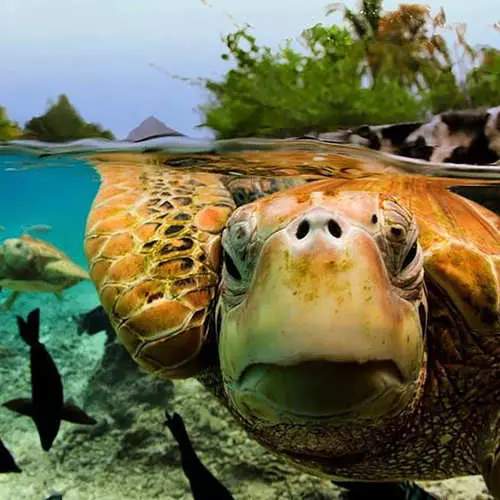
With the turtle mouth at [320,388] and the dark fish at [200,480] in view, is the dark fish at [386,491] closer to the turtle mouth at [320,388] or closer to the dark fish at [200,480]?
the dark fish at [200,480]

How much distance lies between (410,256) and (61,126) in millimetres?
3199

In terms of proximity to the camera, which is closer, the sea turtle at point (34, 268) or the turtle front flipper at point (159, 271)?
the turtle front flipper at point (159, 271)

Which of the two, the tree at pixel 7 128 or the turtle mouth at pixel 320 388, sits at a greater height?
the tree at pixel 7 128

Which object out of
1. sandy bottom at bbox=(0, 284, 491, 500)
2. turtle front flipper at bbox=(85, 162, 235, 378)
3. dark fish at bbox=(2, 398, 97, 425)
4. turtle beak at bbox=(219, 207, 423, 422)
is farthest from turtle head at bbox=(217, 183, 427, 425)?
dark fish at bbox=(2, 398, 97, 425)

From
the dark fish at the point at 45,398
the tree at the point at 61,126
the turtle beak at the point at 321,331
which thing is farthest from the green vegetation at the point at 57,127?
the turtle beak at the point at 321,331

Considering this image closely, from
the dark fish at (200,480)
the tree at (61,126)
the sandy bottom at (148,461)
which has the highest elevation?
the tree at (61,126)

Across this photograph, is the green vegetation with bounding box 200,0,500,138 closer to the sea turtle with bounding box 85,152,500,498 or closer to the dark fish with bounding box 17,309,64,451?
the sea turtle with bounding box 85,152,500,498

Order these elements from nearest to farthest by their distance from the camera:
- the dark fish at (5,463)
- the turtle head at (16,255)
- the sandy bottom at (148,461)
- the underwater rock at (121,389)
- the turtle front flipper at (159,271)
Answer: the turtle front flipper at (159,271) < the dark fish at (5,463) < the sandy bottom at (148,461) < the underwater rock at (121,389) < the turtle head at (16,255)

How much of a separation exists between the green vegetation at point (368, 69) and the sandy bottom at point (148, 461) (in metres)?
2.54

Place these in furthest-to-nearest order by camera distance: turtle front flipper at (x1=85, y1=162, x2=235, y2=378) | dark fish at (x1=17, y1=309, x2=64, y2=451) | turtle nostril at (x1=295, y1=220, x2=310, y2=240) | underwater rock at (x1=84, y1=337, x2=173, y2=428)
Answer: underwater rock at (x1=84, y1=337, x2=173, y2=428) < dark fish at (x1=17, y1=309, x2=64, y2=451) < turtle front flipper at (x1=85, y1=162, x2=235, y2=378) < turtle nostril at (x1=295, y1=220, x2=310, y2=240)

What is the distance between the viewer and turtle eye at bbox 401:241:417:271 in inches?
71.8

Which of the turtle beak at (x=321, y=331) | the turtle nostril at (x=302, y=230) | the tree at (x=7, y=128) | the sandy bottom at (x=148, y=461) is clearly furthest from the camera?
the tree at (x=7, y=128)

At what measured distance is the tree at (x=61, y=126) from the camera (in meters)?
3.84

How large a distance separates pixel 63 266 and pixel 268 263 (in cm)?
526
